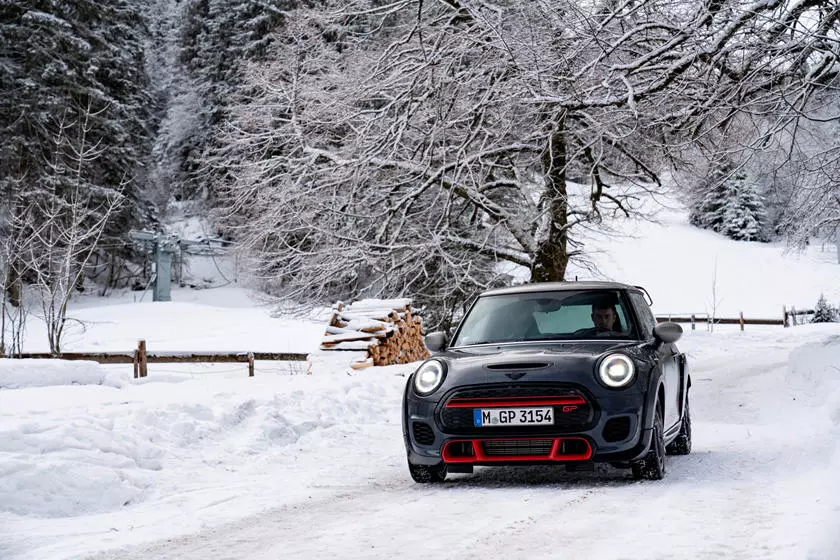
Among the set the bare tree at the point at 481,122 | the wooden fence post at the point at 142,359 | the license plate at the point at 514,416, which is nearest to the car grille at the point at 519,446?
the license plate at the point at 514,416

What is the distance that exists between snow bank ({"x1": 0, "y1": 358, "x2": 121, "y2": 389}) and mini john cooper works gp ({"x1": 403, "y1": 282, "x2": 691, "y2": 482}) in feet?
28.2

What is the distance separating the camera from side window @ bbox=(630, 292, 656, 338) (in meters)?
7.88

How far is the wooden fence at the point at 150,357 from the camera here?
19.2 metres

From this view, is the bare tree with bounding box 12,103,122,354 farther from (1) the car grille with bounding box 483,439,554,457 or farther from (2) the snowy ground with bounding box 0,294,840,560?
(1) the car grille with bounding box 483,439,554,457

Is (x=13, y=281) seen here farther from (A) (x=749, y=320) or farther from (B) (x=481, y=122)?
(A) (x=749, y=320)

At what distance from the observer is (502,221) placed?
21609 millimetres

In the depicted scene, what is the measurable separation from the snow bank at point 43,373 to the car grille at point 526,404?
30.4 feet

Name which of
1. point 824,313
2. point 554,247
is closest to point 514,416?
point 554,247

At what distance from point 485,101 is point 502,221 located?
5.84 m

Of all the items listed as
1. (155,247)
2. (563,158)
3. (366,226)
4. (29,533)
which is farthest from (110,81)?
(29,533)

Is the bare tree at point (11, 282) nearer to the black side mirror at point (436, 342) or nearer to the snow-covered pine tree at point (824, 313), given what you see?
Answer: the black side mirror at point (436, 342)

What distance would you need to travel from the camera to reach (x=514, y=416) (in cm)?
652

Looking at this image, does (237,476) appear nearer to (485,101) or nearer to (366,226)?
(485,101)

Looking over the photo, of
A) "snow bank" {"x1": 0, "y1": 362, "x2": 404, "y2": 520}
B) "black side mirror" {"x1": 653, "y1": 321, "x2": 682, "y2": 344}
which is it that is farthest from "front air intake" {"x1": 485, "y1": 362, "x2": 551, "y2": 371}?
"snow bank" {"x1": 0, "y1": 362, "x2": 404, "y2": 520}
